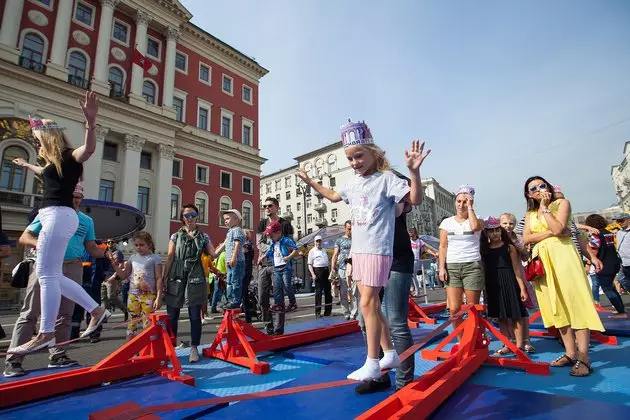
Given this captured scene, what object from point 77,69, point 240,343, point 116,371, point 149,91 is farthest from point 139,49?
point 116,371

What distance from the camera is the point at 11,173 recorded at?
18797 mm

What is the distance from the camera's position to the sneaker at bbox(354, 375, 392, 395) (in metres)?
2.54

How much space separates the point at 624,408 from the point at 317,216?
2150 inches

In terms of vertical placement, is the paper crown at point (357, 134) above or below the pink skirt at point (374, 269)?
above

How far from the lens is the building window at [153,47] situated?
2731 centimetres

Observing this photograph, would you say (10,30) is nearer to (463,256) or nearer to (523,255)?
(463,256)

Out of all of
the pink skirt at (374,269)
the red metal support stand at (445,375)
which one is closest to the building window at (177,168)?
the red metal support stand at (445,375)

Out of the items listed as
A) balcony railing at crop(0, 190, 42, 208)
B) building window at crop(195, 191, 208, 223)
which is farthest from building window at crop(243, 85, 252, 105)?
balcony railing at crop(0, 190, 42, 208)

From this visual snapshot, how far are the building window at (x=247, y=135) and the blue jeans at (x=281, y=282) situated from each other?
3007cm

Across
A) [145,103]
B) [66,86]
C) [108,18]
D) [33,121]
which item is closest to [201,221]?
[145,103]

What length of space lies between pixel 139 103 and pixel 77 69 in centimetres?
415

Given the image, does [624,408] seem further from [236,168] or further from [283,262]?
[236,168]

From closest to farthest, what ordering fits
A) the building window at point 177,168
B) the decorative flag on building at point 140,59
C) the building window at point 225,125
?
the decorative flag on building at point 140,59 < the building window at point 177,168 < the building window at point 225,125

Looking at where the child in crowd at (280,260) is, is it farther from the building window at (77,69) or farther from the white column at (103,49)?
the building window at (77,69)
